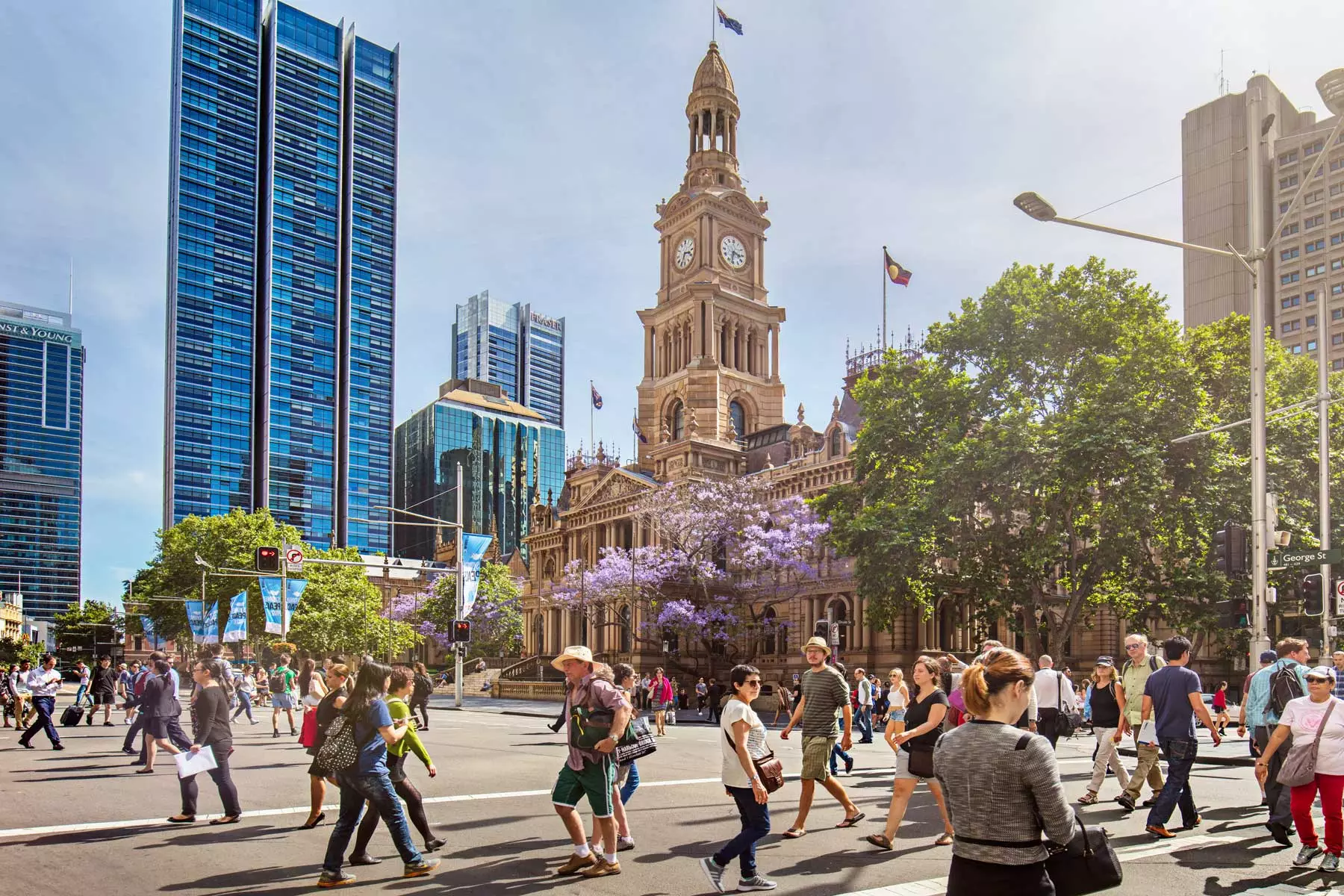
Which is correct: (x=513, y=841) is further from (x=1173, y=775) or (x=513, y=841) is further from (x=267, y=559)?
(x=267, y=559)

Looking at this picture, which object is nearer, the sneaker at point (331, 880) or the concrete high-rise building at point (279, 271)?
the sneaker at point (331, 880)

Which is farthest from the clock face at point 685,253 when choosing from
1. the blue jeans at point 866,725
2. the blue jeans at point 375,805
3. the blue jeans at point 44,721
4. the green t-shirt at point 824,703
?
the blue jeans at point 375,805

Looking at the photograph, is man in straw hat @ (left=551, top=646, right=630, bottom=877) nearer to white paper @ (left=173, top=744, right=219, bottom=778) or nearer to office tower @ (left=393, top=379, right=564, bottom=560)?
white paper @ (left=173, top=744, right=219, bottom=778)

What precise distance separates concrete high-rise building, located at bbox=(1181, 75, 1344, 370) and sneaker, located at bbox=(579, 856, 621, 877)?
89804 millimetres

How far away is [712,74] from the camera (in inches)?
3361

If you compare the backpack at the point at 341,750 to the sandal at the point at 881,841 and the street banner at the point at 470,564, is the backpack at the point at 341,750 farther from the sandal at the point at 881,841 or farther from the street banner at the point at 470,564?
the street banner at the point at 470,564

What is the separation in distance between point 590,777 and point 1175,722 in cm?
583

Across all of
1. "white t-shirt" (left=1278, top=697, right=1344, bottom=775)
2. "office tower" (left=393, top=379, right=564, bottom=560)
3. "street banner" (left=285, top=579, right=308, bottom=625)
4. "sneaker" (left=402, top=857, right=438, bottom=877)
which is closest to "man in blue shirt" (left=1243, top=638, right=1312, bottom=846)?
"white t-shirt" (left=1278, top=697, right=1344, bottom=775)

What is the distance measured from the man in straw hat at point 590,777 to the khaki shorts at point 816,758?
2.38 m

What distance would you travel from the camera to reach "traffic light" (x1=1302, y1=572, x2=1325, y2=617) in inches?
731

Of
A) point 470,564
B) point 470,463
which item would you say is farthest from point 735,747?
point 470,463

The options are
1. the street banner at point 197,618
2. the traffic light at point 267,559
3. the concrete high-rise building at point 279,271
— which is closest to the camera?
the traffic light at point 267,559

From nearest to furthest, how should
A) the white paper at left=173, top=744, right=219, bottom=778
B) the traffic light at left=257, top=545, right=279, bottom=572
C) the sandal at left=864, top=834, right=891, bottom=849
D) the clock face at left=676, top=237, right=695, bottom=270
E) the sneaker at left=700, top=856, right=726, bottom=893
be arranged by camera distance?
1. the sneaker at left=700, top=856, right=726, bottom=893
2. the sandal at left=864, top=834, right=891, bottom=849
3. the white paper at left=173, top=744, right=219, bottom=778
4. the traffic light at left=257, top=545, right=279, bottom=572
5. the clock face at left=676, top=237, right=695, bottom=270

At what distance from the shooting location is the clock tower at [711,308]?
7731 centimetres
